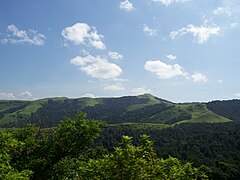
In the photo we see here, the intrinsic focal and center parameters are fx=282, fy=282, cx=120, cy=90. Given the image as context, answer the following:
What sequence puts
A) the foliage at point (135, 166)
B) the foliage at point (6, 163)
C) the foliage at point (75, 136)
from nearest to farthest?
the foliage at point (135, 166), the foliage at point (6, 163), the foliage at point (75, 136)

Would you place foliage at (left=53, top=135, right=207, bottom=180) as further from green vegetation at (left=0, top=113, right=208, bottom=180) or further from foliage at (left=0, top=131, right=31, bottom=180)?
foliage at (left=0, top=131, right=31, bottom=180)

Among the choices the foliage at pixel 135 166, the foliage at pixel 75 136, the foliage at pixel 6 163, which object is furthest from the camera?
the foliage at pixel 75 136

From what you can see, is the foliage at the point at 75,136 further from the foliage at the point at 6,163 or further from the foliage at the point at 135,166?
the foliage at the point at 135,166

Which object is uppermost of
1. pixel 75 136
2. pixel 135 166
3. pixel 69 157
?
pixel 75 136

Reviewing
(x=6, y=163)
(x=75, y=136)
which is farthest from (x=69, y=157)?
(x=6, y=163)

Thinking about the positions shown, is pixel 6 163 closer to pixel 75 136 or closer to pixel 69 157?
pixel 69 157

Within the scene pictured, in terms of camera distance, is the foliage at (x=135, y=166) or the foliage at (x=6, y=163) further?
the foliage at (x=6, y=163)

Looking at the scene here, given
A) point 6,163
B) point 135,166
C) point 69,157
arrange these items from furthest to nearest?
point 69,157 → point 6,163 → point 135,166

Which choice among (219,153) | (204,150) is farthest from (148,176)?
(204,150)

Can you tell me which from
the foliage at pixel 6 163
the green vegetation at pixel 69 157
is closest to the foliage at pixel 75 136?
the green vegetation at pixel 69 157

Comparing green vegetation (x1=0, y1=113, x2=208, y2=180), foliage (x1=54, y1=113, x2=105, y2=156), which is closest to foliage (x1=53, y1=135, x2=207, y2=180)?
green vegetation (x1=0, y1=113, x2=208, y2=180)

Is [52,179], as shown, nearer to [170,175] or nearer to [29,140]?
[29,140]

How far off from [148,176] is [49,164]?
10620mm

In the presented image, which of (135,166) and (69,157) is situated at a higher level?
(135,166)
